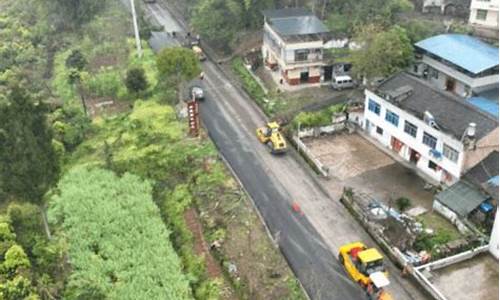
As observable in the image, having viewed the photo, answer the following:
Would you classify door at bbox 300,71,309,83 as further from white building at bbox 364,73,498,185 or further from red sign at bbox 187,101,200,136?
red sign at bbox 187,101,200,136

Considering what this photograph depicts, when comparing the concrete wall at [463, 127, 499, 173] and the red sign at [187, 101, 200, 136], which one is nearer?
the concrete wall at [463, 127, 499, 173]

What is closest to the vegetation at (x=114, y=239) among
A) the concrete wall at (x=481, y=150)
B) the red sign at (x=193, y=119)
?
the red sign at (x=193, y=119)

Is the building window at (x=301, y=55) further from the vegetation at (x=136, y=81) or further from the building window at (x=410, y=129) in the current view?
the vegetation at (x=136, y=81)

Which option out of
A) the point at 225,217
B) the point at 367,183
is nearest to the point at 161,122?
the point at 225,217

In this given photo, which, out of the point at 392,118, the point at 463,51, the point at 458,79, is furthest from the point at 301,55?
the point at 463,51

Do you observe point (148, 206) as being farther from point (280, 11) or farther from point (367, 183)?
point (280, 11)

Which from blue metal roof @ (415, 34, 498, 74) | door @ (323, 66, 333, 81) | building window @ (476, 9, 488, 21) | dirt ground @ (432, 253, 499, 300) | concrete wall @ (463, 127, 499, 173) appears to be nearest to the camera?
dirt ground @ (432, 253, 499, 300)

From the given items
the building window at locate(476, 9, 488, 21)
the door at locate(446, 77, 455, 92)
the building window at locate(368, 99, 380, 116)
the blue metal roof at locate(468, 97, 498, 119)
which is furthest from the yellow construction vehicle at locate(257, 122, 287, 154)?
the building window at locate(476, 9, 488, 21)
